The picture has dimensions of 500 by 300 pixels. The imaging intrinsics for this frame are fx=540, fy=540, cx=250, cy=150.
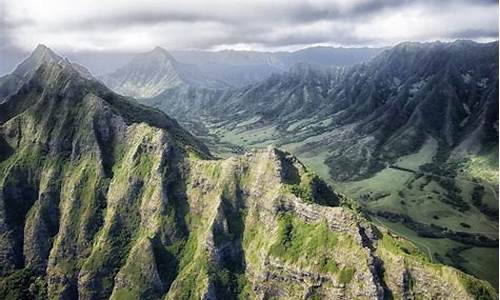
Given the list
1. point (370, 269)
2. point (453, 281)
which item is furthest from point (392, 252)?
point (453, 281)

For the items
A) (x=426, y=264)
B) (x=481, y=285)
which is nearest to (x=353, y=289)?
(x=426, y=264)

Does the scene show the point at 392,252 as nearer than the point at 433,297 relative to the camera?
No

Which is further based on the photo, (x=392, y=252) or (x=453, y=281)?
(x=392, y=252)

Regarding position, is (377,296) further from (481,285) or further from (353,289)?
(481,285)

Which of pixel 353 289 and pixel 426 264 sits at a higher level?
pixel 426 264

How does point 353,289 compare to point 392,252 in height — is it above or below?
below

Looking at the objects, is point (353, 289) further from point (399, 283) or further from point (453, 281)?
point (453, 281)

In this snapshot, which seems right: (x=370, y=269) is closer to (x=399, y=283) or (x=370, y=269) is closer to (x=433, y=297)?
(x=399, y=283)

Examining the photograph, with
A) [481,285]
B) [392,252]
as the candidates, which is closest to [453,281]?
[481,285]
